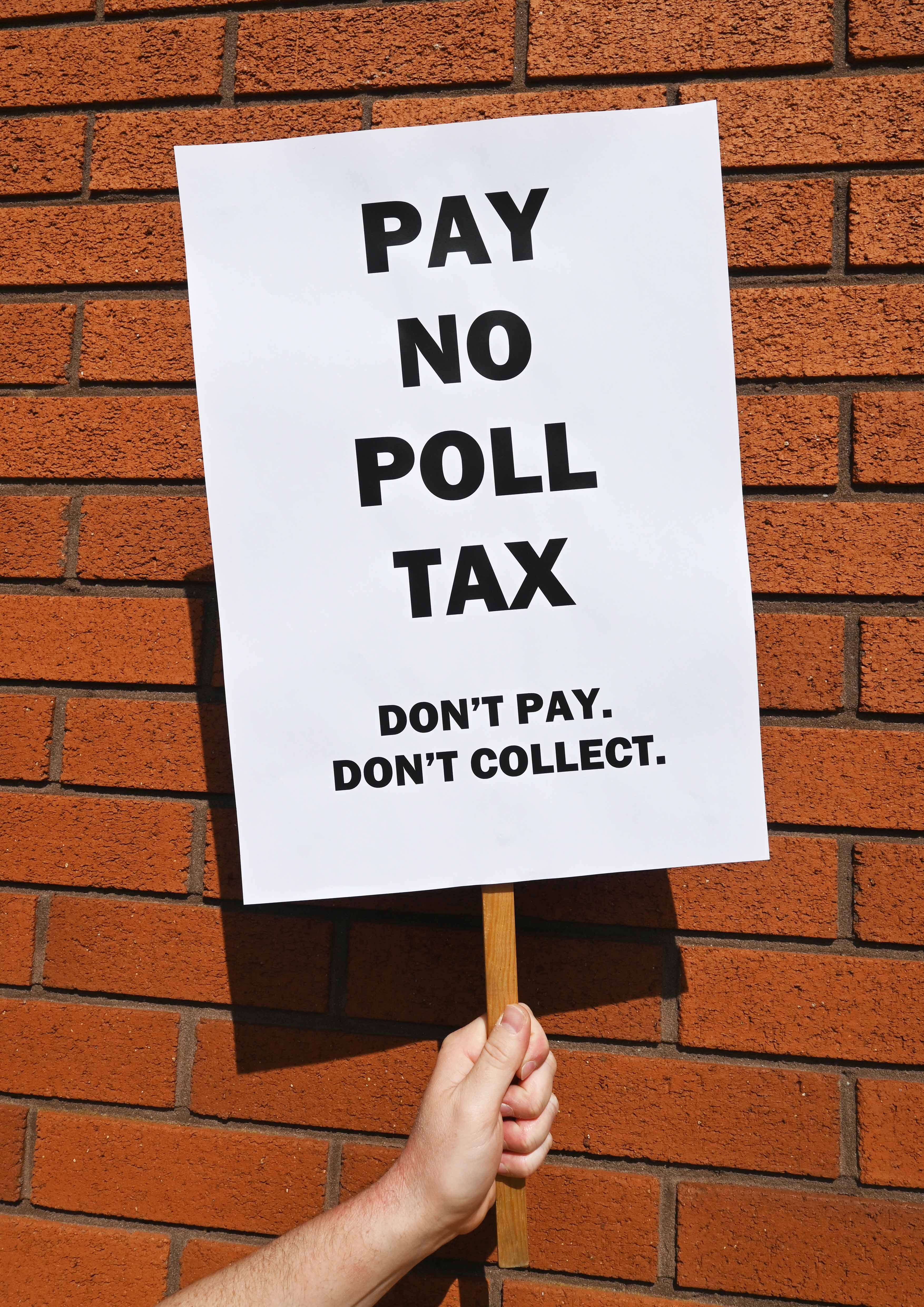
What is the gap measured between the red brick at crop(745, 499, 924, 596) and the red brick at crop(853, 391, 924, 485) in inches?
1.7

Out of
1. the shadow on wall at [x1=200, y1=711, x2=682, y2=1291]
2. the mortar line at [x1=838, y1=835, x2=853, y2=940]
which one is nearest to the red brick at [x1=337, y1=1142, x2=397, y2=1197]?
the shadow on wall at [x1=200, y1=711, x2=682, y2=1291]

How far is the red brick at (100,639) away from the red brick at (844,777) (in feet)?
2.98

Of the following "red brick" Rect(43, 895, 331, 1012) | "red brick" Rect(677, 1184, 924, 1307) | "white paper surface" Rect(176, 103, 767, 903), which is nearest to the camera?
"white paper surface" Rect(176, 103, 767, 903)

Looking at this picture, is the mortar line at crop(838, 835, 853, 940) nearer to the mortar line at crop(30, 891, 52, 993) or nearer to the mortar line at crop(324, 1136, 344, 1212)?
the mortar line at crop(324, 1136, 344, 1212)

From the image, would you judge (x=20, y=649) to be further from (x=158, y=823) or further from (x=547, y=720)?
(x=547, y=720)

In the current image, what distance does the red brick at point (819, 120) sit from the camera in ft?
4.04

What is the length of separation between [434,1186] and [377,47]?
5.18 feet

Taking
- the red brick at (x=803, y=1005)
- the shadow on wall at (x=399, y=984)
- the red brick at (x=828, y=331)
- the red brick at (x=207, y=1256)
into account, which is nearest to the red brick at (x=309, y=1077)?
the shadow on wall at (x=399, y=984)

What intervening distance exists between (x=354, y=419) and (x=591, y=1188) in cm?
114

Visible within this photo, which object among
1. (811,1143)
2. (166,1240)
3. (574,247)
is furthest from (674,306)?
(166,1240)

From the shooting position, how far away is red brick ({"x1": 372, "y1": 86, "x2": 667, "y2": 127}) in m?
1.27

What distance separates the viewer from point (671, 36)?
1.25m

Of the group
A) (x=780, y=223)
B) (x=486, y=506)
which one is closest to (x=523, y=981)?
(x=486, y=506)

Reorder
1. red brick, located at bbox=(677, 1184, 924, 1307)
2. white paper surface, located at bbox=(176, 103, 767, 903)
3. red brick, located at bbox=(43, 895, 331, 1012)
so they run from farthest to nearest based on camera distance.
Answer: red brick, located at bbox=(43, 895, 331, 1012)
red brick, located at bbox=(677, 1184, 924, 1307)
white paper surface, located at bbox=(176, 103, 767, 903)
